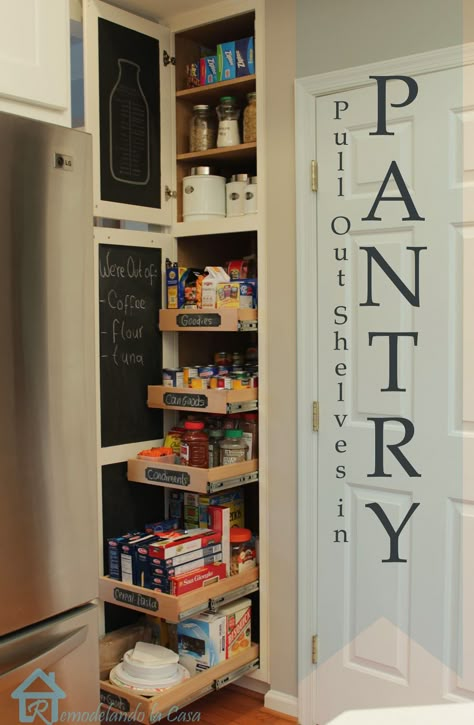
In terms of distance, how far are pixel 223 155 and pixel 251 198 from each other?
24 cm

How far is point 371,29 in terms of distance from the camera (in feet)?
8.29

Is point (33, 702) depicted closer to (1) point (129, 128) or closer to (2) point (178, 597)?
(2) point (178, 597)

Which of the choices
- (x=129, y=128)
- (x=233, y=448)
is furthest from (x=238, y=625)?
(x=129, y=128)

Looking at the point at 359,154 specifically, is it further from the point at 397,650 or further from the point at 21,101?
the point at 397,650

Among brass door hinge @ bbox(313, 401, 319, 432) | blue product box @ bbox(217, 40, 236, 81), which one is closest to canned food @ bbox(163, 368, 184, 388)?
brass door hinge @ bbox(313, 401, 319, 432)

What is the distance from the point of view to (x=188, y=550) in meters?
2.69

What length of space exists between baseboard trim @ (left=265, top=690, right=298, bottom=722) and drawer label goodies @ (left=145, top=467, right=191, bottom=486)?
32.7 inches

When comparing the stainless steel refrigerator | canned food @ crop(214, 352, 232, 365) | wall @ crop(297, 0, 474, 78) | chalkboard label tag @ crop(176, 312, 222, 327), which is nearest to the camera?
the stainless steel refrigerator

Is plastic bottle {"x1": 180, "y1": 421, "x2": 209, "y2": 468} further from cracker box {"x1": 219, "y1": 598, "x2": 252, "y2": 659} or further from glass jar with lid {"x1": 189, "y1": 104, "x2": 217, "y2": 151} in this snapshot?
glass jar with lid {"x1": 189, "y1": 104, "x2": 217, "y2": 151}

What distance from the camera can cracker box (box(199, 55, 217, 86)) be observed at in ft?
9.80

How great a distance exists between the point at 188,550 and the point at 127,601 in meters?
0.28

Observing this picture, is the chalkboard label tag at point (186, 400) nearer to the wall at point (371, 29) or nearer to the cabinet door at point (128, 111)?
the cabinet door at point (128, 111)

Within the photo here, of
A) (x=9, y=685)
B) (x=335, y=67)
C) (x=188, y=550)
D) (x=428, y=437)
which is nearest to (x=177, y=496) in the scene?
(x=188, y=550)

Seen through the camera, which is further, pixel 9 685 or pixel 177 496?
pixel 177 496
